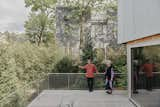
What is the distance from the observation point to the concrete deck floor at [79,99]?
37.2 feet

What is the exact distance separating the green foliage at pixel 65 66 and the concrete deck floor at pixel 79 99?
Answer: 2562mm

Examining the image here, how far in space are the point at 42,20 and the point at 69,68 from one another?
721 inches

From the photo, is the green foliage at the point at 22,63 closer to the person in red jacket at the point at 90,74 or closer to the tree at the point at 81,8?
the person in red jacket at the point at 90,74

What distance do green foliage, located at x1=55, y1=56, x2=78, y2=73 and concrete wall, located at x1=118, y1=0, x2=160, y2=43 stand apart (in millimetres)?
4260

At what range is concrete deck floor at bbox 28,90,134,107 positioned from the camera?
37.2 feet

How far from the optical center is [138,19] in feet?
31.2

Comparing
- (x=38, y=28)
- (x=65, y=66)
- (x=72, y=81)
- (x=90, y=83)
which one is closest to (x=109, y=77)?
(x=90, y=83)

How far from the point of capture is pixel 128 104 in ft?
37.2

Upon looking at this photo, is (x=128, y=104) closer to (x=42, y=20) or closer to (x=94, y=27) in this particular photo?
(x=94, y=27)

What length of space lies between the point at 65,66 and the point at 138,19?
26.3 ft

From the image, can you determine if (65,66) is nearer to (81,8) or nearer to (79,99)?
(79,99)

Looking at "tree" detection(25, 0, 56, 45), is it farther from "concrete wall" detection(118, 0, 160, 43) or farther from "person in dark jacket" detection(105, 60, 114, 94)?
"concrete wall" detection(118, 0, 160, 43)

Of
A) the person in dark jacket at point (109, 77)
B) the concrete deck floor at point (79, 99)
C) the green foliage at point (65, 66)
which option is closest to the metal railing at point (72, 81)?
the concrete deck floor at point (79, 99)

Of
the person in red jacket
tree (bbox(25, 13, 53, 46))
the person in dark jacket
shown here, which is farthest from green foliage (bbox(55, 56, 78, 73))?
tree (bbox(25, 13, 53, 46))
